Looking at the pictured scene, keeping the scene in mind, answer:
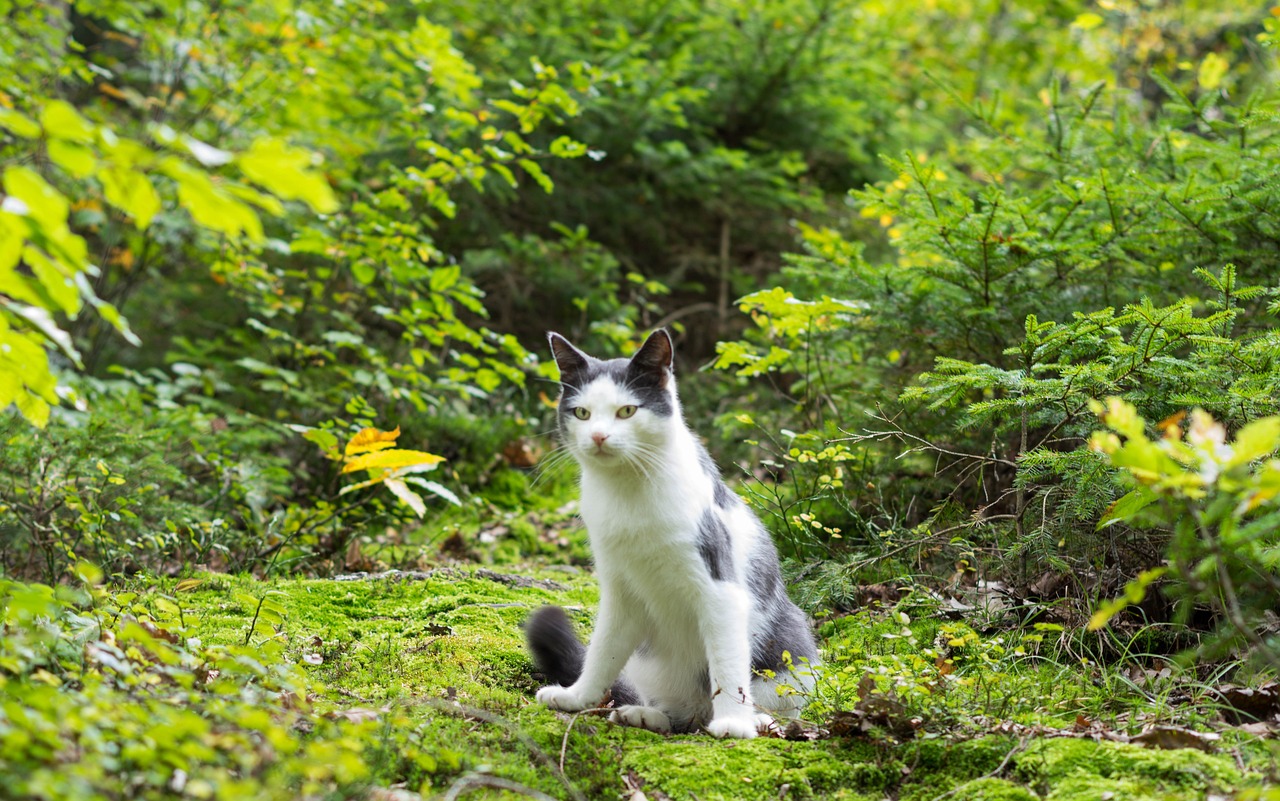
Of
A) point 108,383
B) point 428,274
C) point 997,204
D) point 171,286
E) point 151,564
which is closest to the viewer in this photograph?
point 997,204

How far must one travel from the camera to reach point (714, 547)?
2939 mm

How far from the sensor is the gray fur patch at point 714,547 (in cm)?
290

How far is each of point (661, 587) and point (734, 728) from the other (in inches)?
19.9

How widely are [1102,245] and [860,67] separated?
3.89 metres

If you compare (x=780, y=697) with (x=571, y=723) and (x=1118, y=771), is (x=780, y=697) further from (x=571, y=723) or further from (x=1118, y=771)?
(x=1118, y=771)

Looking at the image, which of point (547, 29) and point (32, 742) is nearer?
point (32, 742)

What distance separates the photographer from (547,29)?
22.0ft

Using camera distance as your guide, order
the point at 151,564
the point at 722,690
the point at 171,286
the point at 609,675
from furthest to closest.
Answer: the point at 171,286
the point at 151,564
the point at 609,675
the point at 722,690

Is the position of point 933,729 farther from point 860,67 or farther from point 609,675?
point 860,67

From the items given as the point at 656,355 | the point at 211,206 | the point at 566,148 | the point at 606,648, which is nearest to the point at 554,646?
→ the point at 606,648

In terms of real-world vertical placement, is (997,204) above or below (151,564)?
above

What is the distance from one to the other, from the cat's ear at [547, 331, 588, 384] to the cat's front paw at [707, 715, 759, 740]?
52.0 inches

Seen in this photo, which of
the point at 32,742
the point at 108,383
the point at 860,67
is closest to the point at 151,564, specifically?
the point at 108,383

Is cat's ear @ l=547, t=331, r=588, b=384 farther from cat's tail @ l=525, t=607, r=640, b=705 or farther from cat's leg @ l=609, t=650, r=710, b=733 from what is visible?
cat's leg @ l=609, t=650, r=710, b=733
